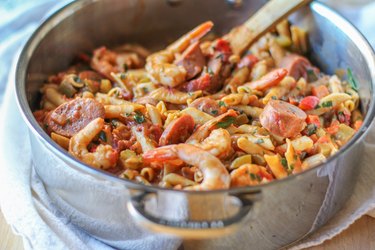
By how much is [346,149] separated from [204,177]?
42 cm

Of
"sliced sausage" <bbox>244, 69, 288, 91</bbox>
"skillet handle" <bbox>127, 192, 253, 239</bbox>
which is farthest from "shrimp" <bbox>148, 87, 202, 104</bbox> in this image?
"skillet handle" <bbox>127, 192, 253, 239</bbox>

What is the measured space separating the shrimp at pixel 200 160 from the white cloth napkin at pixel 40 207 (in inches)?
8.6

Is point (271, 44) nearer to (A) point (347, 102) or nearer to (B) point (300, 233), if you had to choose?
(A) point (347, 102)

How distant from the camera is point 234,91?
2240 mm

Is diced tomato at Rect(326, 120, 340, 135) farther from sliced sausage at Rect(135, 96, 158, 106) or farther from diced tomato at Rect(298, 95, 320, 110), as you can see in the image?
sliced sausage at Rect(135, 96, 158, 106)

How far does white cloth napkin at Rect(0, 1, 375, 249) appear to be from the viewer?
1.89 m

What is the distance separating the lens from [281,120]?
1.94 m

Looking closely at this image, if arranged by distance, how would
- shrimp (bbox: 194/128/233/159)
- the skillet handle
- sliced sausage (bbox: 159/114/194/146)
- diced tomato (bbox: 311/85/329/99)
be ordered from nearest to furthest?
1. the skillet handle
2. shrimp (bbox: 194/128/233/159)
3. sliced sausage (bbox: 159/114/194/146)
4. diced tomato (bbox: 311/85/329/99)

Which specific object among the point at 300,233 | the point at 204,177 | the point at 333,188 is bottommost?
the point at 300,233

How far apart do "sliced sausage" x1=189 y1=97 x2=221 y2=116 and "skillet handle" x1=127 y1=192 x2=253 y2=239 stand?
53 cm

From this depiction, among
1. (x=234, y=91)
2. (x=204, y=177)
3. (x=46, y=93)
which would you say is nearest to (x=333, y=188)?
(x=204, y=177)

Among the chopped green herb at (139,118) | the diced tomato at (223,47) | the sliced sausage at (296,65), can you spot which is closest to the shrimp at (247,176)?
the chopped green herb at (139,118)

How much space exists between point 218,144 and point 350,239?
565 mm

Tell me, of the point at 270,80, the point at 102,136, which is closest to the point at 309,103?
the point at 270,80
